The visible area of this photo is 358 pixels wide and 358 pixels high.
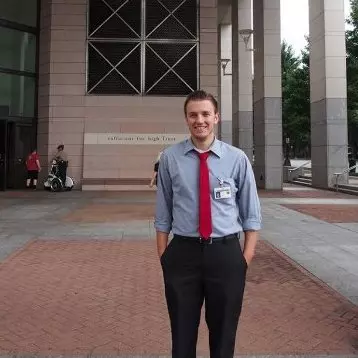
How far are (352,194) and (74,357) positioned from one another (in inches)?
666

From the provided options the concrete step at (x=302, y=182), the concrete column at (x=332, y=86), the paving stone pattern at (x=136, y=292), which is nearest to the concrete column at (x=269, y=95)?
the concrete column at (x=332, y=86)

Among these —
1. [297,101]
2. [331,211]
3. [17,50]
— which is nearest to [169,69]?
[17,50]

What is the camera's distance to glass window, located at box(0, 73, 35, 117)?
20188mm

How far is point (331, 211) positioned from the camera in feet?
42.8

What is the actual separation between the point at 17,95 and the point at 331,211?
1443cm

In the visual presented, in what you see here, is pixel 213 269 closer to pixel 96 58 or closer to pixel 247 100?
pixel 96 58

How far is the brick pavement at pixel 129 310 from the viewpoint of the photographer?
3.87 meters

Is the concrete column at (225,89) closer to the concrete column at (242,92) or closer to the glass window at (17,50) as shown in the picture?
the concrete column at (242,92)

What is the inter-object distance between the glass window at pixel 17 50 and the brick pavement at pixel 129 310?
15.5 meters

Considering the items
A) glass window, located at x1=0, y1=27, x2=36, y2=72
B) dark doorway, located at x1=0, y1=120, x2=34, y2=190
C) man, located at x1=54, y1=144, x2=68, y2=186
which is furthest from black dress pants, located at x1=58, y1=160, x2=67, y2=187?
glass window, located at x1=0, y1=27, x2=36, y2=72

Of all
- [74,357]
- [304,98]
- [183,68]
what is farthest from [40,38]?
[304,98]

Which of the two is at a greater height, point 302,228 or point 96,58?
point 96,58

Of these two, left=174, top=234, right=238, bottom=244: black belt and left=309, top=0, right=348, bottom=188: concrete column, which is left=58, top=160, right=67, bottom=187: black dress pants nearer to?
left=309, top=0, right=348, bottom=188: concrete column

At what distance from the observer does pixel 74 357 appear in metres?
3.61
